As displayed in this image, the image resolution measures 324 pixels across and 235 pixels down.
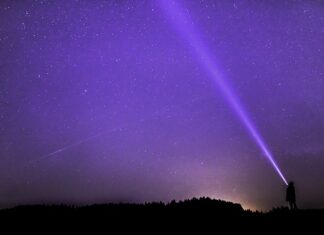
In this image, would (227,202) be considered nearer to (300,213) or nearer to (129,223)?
(300,213)

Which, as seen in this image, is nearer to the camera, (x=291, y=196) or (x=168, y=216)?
(x=168, y=216)

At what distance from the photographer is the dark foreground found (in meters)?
14.8

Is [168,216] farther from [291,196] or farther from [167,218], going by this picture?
[291,196]

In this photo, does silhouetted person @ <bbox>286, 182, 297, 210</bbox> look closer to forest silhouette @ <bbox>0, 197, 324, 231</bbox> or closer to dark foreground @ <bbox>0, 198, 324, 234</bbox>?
forest silhouette @ <bbox>0, 197, 324, 231</bbox>

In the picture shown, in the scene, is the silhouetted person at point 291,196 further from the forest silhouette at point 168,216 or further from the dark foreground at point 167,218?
the dark foreground at point 167,218

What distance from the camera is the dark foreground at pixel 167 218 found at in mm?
14820

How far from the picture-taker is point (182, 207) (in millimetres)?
18016

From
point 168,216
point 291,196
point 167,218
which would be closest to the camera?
point 167,218

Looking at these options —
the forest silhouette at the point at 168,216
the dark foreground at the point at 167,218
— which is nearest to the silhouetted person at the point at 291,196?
the forest silhouette at the point at 168,216

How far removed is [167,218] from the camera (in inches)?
655

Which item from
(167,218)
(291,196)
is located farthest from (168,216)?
(291,196)

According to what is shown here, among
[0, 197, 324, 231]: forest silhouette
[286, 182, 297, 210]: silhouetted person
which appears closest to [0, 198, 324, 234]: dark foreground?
[0, 197, 324, 231]: forest silhouette

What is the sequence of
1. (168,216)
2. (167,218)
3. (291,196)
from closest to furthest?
(167,218) → (168,216) → (291,196)

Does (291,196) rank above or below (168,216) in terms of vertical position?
above
